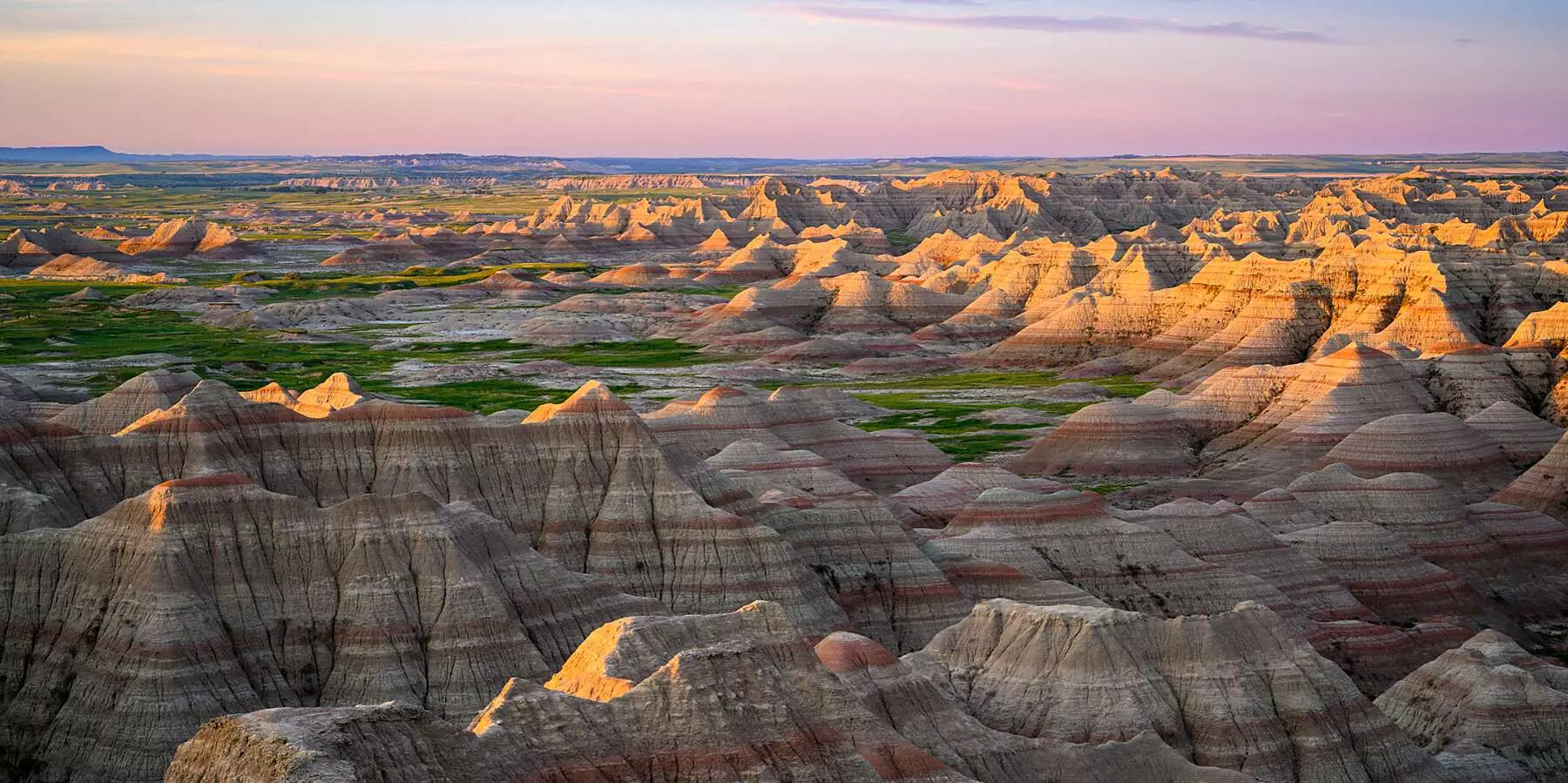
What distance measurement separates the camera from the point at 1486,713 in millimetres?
48250

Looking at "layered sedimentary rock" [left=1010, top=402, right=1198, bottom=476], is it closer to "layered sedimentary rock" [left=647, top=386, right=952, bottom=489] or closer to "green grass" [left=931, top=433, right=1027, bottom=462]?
"green grass" [left=931, top=433, right=1027, bottom=462]

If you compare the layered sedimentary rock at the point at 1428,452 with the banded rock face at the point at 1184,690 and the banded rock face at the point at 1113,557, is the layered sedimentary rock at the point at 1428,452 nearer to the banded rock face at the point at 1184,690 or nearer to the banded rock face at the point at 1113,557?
the banded rock face at the point at 1113,557

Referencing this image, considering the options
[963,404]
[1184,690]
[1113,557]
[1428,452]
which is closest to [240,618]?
[1184,690]

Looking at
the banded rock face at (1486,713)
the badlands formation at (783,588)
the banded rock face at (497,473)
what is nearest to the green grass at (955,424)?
the badlands formation at (783,588)

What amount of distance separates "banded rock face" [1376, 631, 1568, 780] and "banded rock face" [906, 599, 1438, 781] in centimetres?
218

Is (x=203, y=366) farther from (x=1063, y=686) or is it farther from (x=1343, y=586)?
(x=1063, y=686)

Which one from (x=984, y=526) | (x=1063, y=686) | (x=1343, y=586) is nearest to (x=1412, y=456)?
(x=1343, y=586)

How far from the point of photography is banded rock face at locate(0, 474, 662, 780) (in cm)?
4309

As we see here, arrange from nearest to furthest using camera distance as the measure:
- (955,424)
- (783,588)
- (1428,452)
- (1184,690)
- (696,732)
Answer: (696,732), (1184,690), (783,588), (1428,452), (955,424)

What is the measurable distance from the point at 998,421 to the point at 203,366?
5576 cm

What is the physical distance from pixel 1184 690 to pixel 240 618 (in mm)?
22674

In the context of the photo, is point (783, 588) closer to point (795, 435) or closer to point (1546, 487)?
point (795, 435)

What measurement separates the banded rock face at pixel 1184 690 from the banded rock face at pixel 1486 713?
2182 mm

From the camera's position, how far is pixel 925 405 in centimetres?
11788
